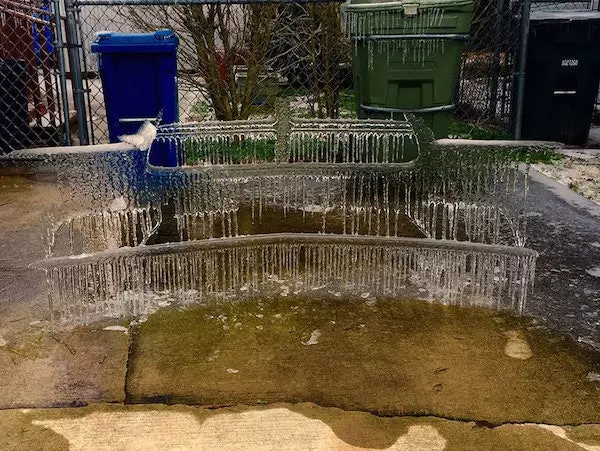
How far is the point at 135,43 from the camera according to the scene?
14.9 ft

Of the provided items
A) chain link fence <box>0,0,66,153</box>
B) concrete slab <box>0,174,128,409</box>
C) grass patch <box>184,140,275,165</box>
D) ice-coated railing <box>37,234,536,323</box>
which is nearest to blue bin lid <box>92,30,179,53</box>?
grass patch <box>184,140,275,165</box>

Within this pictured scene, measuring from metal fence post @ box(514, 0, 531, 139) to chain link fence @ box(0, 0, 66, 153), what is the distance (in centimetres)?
408

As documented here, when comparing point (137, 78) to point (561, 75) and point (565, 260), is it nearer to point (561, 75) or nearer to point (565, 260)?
point (565, 260)

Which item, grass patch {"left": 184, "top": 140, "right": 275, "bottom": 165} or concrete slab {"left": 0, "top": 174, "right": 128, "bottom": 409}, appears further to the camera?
grass patch {"left": 184, "top": 140, "right": 275, "bottom": 165}

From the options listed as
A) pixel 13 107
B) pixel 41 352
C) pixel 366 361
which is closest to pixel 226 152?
pixel 13 107

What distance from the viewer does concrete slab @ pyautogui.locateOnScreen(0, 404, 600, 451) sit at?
1.97 meters

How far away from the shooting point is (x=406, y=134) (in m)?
4.05

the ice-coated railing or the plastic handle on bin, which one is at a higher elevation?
the plastic handle on bin

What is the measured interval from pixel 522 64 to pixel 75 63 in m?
3.97

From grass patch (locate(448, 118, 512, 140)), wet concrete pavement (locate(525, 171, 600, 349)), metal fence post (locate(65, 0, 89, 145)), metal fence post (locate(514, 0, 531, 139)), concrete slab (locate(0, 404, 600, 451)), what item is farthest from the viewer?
grass patch (locate(448, 118, 512, 140))

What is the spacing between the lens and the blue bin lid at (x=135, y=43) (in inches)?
178

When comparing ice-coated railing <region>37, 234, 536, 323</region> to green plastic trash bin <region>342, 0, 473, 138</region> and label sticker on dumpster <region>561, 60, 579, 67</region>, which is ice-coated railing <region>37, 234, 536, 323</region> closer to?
green plastic trash bin <region>342, 0, 473, 138</region>

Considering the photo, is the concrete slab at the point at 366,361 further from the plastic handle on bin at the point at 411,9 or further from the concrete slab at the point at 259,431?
the plastic handle on bin at the point at 411,9

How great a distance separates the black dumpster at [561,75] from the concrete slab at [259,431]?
199 inches
